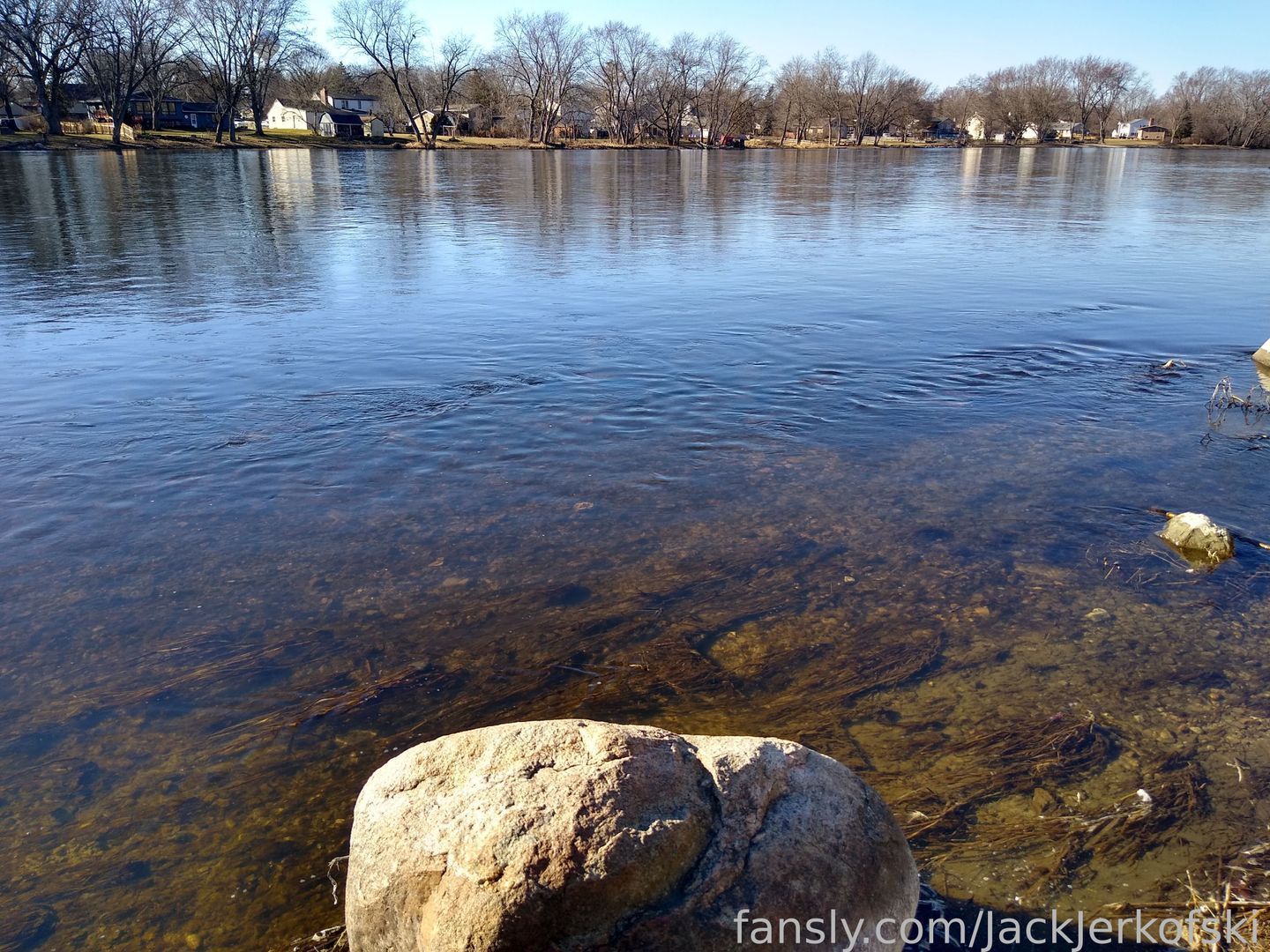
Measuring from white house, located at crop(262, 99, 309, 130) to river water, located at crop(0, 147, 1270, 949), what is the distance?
10353cm

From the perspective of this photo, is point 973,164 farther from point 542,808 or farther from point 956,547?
point 542,808

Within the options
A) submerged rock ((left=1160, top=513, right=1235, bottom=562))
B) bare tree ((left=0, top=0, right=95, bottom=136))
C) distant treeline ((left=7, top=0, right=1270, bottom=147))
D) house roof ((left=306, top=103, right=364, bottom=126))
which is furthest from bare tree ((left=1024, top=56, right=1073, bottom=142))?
submerged rock ((left=1160, top=513, right=1235, bottom=562))

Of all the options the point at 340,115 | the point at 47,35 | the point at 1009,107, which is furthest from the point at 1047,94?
the point at 47,35

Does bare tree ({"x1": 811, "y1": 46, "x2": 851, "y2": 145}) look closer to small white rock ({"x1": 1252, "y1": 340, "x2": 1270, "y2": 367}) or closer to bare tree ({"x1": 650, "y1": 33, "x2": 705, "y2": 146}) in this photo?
bare tree ({"x1": 650, "y1": 33, "x2": 705, "y2": 146})

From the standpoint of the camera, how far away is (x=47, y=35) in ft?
214

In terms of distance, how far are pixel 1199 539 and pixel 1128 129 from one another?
505 ft

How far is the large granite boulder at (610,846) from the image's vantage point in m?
2.33

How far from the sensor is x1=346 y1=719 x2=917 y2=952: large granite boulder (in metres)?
2.33

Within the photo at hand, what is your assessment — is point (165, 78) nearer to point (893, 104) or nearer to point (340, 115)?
point (340, 115)

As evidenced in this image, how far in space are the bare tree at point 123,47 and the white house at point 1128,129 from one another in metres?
128

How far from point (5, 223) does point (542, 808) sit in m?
25.4

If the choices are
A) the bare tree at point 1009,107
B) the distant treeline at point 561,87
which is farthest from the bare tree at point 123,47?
the bare tree at point 1009,107

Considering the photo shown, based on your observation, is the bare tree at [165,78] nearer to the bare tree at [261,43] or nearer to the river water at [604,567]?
the bare tree at [261,43]

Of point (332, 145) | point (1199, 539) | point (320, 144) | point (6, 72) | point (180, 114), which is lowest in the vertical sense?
point (1199, 539)
